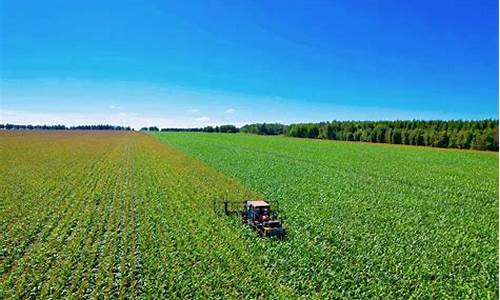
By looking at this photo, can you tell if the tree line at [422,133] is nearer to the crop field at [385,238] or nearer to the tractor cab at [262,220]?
the crop field at [385,238]

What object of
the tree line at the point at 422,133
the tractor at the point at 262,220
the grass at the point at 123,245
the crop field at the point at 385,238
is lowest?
the grass at the point at 123,245

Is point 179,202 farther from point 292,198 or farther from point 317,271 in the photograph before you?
point 317,271

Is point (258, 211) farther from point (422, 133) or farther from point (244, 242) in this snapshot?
point (422, 133)

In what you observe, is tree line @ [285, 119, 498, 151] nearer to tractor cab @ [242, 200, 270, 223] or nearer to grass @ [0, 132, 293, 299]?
tractor cab @ [242, 200, 270, 223]

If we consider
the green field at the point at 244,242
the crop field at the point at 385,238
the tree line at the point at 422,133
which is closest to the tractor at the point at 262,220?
the green field at the point at 244,242

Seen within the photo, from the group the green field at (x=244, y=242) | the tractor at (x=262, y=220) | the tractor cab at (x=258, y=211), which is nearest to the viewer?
the green field at (x=244, y=242)

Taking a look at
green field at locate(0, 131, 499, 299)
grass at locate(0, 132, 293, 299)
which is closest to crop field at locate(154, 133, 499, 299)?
green field at locate(0, 131, 499, 299)
